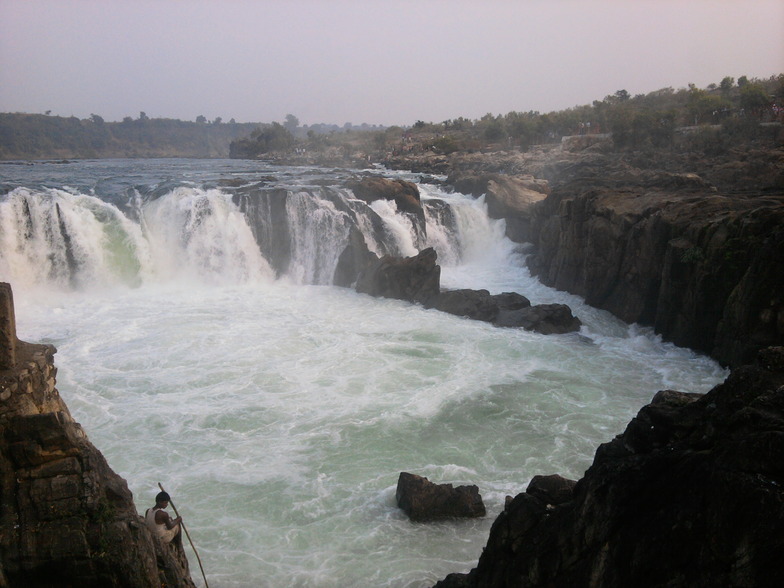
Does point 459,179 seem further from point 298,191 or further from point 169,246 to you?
point 169,246

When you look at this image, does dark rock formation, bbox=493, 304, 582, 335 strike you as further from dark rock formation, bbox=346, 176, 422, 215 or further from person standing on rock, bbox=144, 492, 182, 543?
person standing on rock, bbox=144, 492, 182, 543

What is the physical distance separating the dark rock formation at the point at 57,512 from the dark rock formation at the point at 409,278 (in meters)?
16.0

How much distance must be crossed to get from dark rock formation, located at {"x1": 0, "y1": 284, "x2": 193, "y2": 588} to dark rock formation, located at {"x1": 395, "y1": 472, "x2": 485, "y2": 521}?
4056 millimetres

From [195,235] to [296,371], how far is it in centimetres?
1216

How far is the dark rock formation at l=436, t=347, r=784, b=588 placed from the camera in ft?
14.4

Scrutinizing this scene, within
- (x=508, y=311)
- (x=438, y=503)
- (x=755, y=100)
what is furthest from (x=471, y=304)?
(x=755, y=100)

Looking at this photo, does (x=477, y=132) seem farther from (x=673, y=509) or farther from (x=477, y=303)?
(x=673, y=509)

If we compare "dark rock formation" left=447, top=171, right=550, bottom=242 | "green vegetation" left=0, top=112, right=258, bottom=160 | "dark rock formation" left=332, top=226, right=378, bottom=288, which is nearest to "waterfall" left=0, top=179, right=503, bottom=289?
"dark rock formation" left=332, top=226, right=378, bottom=288

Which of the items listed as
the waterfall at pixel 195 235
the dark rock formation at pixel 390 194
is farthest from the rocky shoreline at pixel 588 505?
the dark rock formation at pixel 390 194

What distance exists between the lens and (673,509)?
5039mm

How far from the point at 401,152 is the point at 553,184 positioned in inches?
1175

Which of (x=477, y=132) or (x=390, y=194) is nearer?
(x=390, y=194)

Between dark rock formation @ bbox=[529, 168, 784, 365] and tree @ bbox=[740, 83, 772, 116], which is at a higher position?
tree @ bbox=[740, 83, 772, 116]

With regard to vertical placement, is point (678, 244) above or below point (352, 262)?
above
